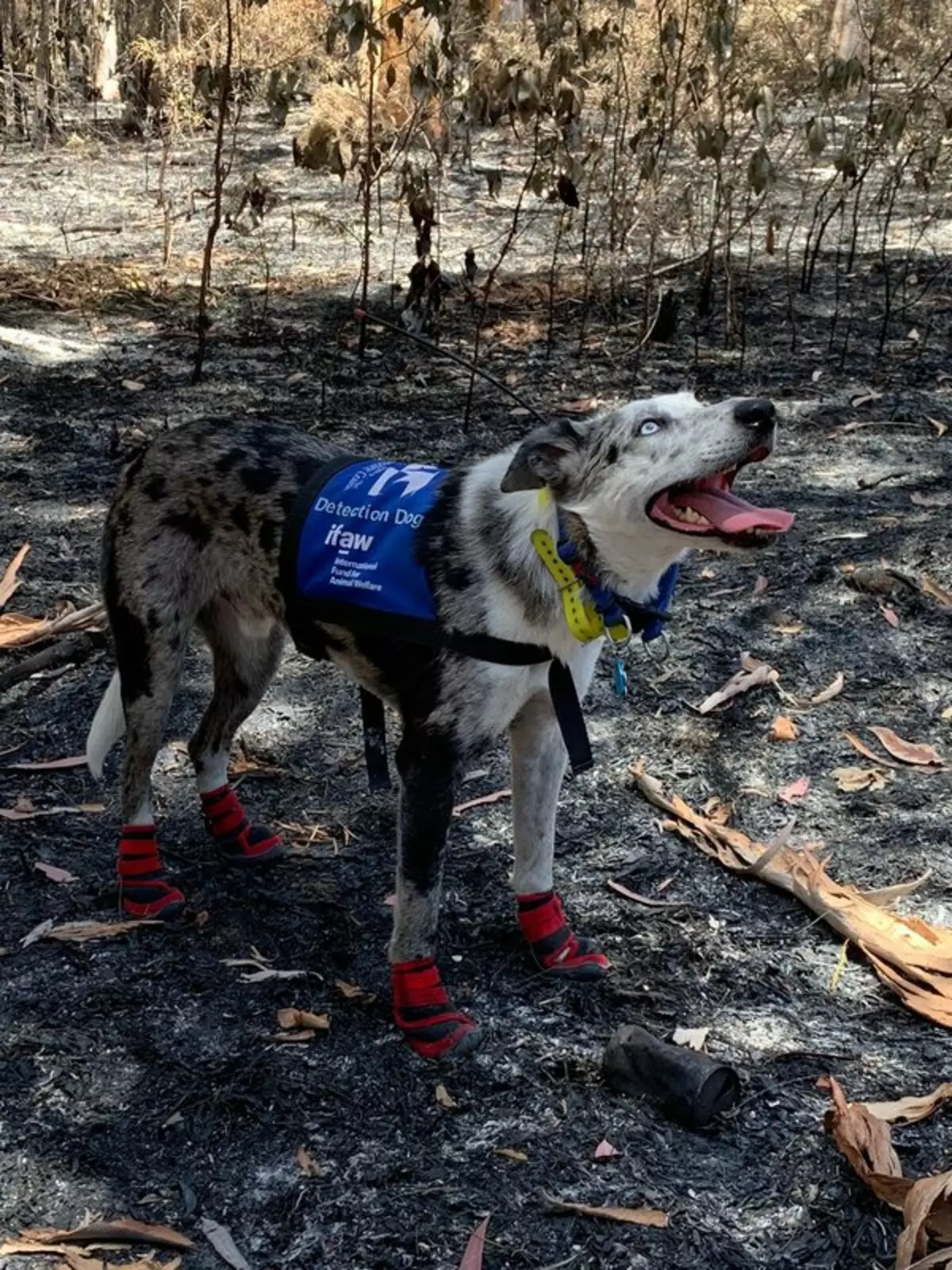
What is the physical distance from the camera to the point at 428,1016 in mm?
3736

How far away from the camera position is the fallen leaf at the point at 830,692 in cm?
553

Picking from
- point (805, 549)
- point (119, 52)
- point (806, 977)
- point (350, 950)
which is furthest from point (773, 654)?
point (119, 52)

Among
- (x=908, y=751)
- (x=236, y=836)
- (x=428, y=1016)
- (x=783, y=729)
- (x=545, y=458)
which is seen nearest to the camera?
(x=545, y=458)

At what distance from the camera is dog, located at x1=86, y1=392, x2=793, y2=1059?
3.47 metres

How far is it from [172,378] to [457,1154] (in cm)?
639

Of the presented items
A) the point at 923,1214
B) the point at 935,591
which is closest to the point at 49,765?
the point at 923,1214

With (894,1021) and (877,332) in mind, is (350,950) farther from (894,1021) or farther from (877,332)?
(877,332)

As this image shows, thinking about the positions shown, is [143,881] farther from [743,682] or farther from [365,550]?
[743,682]

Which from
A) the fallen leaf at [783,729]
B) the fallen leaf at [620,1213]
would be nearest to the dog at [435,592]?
the fallen leaf at [620,1213]

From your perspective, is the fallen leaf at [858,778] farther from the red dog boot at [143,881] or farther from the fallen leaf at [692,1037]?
the red dog boot at [143,881]

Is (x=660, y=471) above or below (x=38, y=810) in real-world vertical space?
above

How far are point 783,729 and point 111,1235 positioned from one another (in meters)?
3.11

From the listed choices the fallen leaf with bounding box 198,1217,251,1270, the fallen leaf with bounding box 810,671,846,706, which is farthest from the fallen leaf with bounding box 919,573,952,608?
the fallen leaf with bounding box 198,1217,251,1270

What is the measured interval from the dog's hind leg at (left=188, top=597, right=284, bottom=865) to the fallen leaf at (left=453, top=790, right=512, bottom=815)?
0.66 metres
